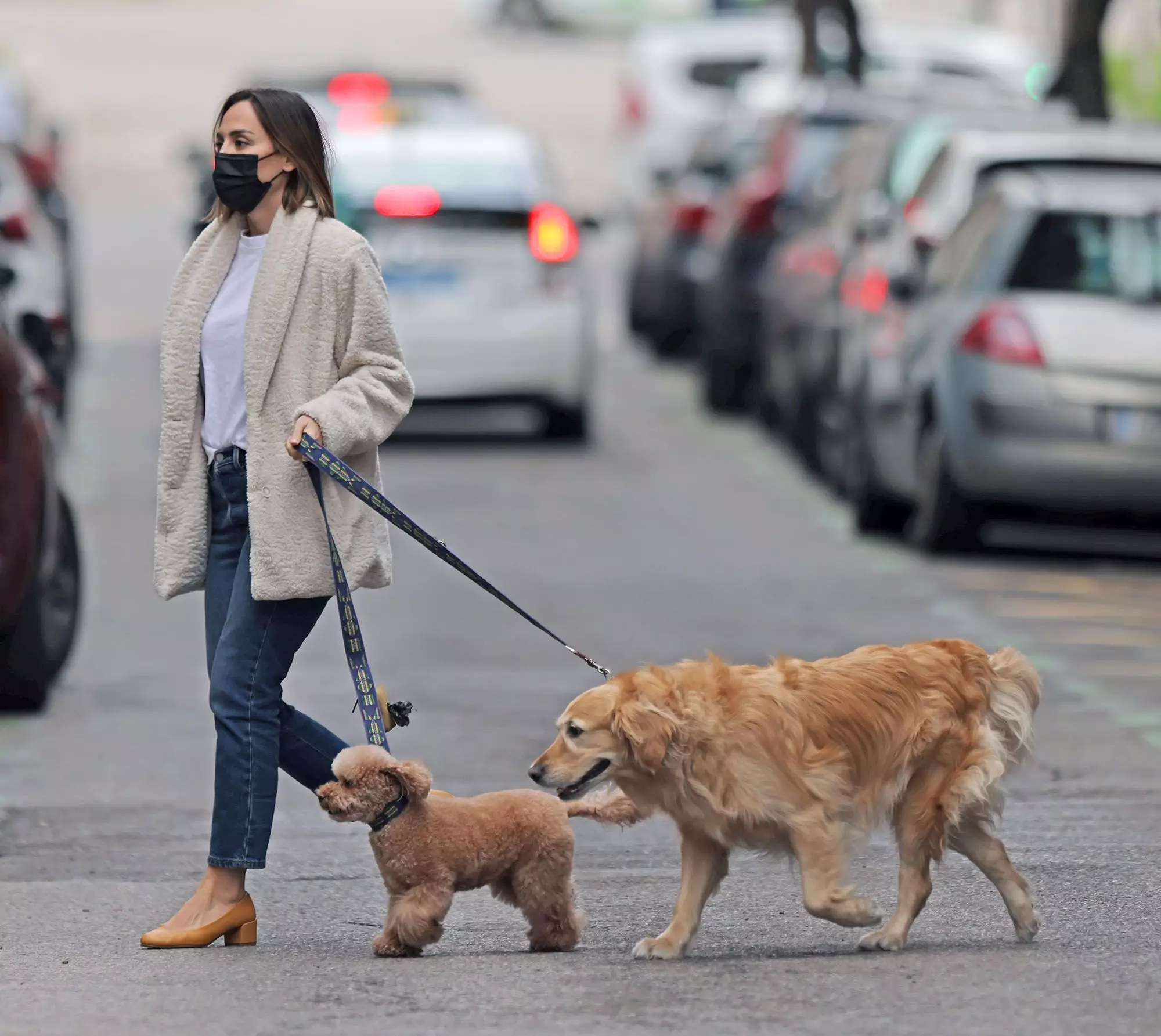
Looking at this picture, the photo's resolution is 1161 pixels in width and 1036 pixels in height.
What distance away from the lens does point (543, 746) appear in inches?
351

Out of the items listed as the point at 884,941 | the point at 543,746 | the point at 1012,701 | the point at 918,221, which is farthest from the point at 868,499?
the point at 884,941

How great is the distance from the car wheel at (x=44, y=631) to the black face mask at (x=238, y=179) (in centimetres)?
342

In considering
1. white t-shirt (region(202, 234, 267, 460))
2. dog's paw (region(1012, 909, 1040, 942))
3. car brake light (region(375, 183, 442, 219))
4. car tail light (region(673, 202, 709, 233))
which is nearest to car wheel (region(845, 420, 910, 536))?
car brake light (region(375, 183, 442, 219))

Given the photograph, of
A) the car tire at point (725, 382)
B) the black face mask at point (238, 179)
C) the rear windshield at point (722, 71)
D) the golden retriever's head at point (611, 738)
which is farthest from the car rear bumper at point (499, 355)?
the rear windshield at point (722, 71)

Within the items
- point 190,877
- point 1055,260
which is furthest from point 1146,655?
point 190,877

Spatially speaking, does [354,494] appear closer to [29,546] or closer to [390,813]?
[390,813]

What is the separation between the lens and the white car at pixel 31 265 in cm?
1399

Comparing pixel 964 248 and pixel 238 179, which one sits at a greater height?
pixel 238 179

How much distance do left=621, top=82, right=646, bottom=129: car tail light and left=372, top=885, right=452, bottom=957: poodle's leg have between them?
23.8 metres

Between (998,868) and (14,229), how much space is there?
31.4 ft

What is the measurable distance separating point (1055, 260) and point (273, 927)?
22.5 ft

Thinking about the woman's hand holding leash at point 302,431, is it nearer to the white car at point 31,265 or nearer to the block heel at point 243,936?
the block heel at point 243,936

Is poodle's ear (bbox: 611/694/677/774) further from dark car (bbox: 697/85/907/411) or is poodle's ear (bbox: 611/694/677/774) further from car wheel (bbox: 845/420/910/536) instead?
dark car (bbox: 697/85/907/411)

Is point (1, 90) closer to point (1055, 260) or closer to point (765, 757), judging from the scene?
point (1055, 260)
